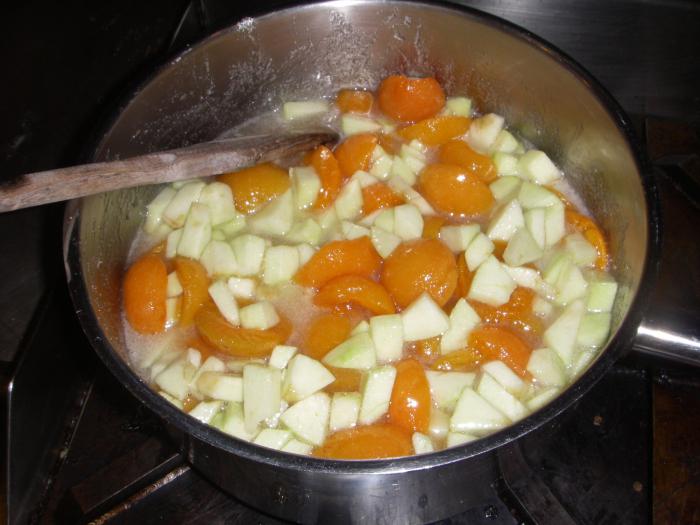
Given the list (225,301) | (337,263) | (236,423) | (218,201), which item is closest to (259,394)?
(236,423)

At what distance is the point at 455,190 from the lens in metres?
1.84

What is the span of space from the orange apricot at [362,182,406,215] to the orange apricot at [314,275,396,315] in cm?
29

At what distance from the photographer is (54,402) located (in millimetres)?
1805

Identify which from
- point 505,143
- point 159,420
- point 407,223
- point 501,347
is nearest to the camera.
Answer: point 159,420

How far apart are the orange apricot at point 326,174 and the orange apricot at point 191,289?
1.29ft

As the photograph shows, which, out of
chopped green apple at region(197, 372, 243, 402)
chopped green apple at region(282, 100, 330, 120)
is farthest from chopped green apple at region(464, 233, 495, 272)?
chopped green apple at region(282, 100, 330, 120)

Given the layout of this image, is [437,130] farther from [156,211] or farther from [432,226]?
[156,211]

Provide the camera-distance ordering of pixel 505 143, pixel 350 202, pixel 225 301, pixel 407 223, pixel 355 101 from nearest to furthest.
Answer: pixel 225 301 < pixel 407 223 < pixel 350 202 < pixel 505 143 < pixel 355 101

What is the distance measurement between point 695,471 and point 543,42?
1.15 metres

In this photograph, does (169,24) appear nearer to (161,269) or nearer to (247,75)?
(247,75)

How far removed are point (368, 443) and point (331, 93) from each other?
124 cm

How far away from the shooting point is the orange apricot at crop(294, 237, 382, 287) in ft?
5.55

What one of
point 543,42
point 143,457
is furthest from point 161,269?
point 543,42

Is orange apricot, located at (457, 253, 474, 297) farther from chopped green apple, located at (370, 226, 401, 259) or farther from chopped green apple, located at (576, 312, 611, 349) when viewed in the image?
chopped green apple, located at (576, 312, 611, 349)
